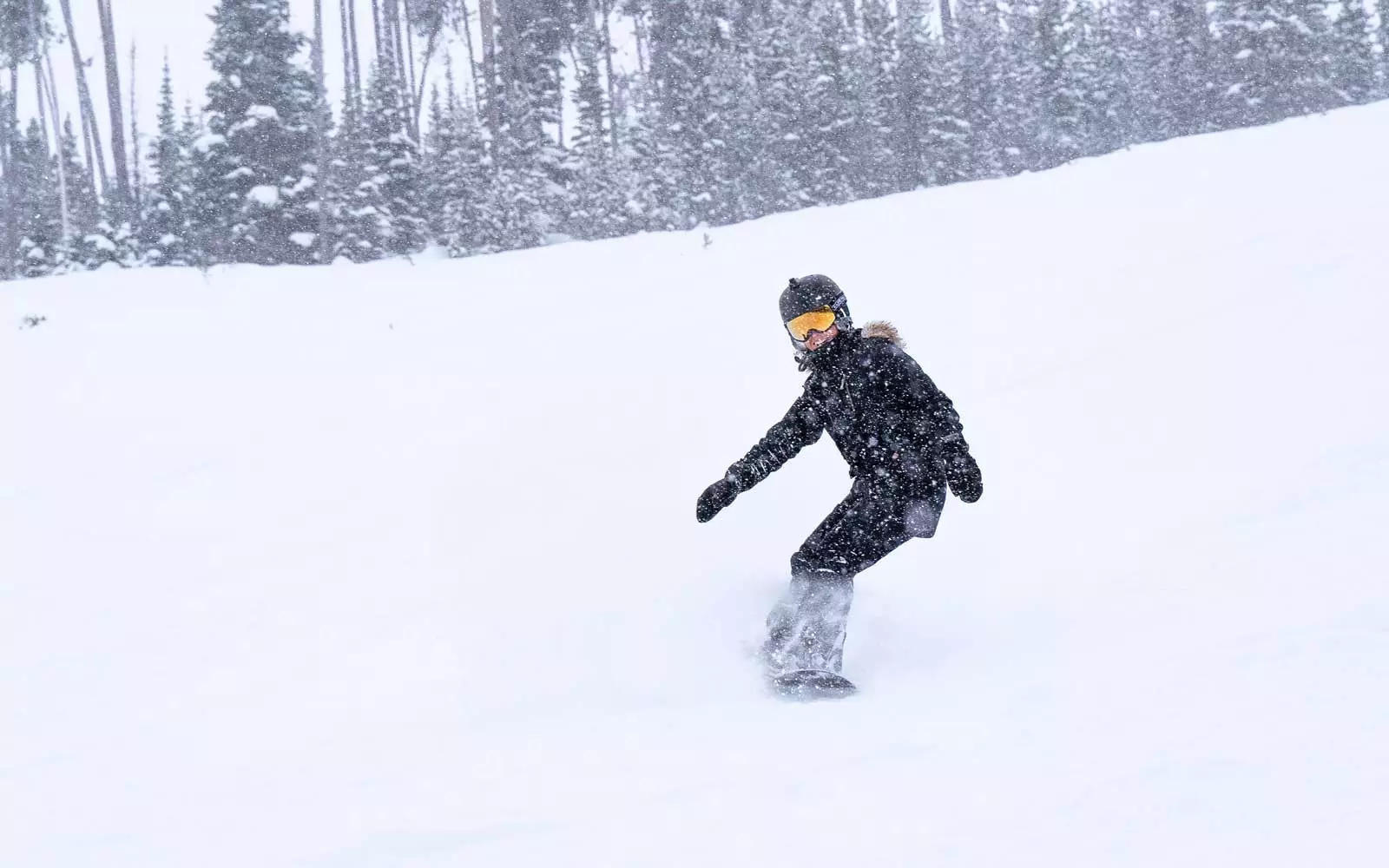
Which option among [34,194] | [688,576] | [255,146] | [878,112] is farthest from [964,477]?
[34,194]

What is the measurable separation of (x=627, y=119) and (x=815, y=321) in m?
32.9

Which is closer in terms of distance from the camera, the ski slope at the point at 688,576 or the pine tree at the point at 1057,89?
the ski slope at the point at 688,576

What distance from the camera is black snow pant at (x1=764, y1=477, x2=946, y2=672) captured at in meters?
3.69

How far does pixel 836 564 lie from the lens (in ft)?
12.6

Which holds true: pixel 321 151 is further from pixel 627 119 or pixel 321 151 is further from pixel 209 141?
pixel 627 119

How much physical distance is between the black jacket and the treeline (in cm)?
1814

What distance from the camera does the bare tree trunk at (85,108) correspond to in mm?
31281

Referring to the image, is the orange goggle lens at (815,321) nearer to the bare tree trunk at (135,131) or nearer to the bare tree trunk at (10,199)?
the bare tree trunk at (10,199)

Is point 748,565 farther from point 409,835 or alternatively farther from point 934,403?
point 409,835

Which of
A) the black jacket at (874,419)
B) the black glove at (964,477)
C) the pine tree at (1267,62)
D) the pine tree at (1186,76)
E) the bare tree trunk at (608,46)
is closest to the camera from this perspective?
the black glove at (964,477)

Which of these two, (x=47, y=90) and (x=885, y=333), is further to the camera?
(x=47, y=90)

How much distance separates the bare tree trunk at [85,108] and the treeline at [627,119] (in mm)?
200

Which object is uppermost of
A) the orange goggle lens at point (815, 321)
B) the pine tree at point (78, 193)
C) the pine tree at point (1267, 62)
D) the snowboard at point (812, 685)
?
the pine tree at point (78, 193)

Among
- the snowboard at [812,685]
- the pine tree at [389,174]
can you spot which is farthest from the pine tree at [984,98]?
the snowboard at [812,685]
